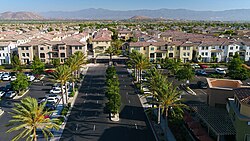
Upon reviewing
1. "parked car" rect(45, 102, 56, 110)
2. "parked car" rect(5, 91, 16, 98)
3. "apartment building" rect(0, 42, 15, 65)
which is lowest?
"parked car" rect(45, 102, 56, 110)

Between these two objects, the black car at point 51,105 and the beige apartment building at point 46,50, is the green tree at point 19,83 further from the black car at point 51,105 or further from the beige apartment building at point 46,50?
the beige apartment building at point 46,50

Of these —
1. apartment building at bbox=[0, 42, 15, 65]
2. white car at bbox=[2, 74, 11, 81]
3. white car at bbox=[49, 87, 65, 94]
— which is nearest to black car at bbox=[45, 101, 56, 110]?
white car at bbox=[49, 87, 65, 94]

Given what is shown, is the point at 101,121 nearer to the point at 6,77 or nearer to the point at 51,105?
the point at 51,105

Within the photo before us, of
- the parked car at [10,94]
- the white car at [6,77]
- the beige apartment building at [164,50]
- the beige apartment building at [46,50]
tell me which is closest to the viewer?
the parked car at [10,94]

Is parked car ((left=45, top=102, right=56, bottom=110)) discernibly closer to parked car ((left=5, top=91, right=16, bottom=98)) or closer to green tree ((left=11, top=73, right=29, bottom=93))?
green tree ((left=11, top=73, right=29, bottom=93))

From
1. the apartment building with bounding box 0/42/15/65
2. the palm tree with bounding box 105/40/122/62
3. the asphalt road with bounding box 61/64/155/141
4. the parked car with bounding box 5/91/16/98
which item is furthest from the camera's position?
the palm tree with bounding box 105/40/122/62

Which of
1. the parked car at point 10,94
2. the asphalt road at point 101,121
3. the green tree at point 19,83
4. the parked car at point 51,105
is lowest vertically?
the asphalt road at point 101,121

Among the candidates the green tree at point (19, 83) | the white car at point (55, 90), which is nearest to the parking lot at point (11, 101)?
the white car at point (55, 90)
